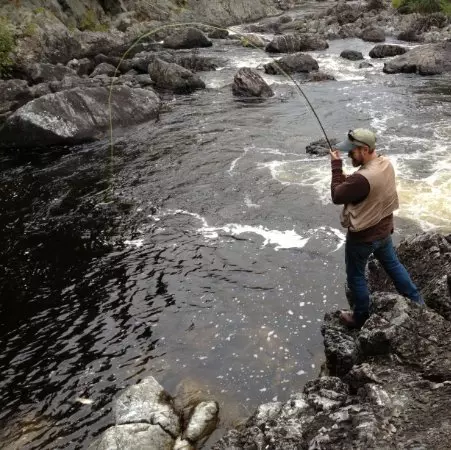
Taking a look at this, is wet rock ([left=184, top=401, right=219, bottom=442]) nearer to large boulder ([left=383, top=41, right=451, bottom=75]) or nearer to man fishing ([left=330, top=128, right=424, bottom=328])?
man fishing ([left=330, top=128, right=424, bottom=328])

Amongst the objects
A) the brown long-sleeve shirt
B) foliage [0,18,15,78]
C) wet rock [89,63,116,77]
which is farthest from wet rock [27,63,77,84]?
the brown long-sleeve shirt

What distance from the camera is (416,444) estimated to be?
3484 mm

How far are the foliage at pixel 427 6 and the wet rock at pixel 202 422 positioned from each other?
3968 centimetres

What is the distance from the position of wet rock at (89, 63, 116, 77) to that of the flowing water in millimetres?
9807

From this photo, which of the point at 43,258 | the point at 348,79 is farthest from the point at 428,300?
the point at 348,79

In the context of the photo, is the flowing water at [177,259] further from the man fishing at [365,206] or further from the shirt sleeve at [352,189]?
the shirt sleeve at [352,189]

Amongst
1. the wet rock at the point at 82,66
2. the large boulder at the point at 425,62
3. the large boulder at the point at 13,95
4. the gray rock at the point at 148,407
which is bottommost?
the gray rock at the point at 148,407

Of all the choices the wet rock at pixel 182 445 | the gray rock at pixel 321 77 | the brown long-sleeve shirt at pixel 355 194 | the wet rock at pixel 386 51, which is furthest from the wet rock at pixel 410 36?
the wet rock at pixel 182 445

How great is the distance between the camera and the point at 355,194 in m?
5.17

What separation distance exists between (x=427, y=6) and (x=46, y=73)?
3287 cm

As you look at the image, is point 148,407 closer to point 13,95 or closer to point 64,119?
point 64,119

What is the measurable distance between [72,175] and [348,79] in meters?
15.4

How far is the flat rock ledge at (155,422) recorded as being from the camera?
5.12 metres

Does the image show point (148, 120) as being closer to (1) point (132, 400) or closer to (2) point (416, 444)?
(1) point (132, 400)
